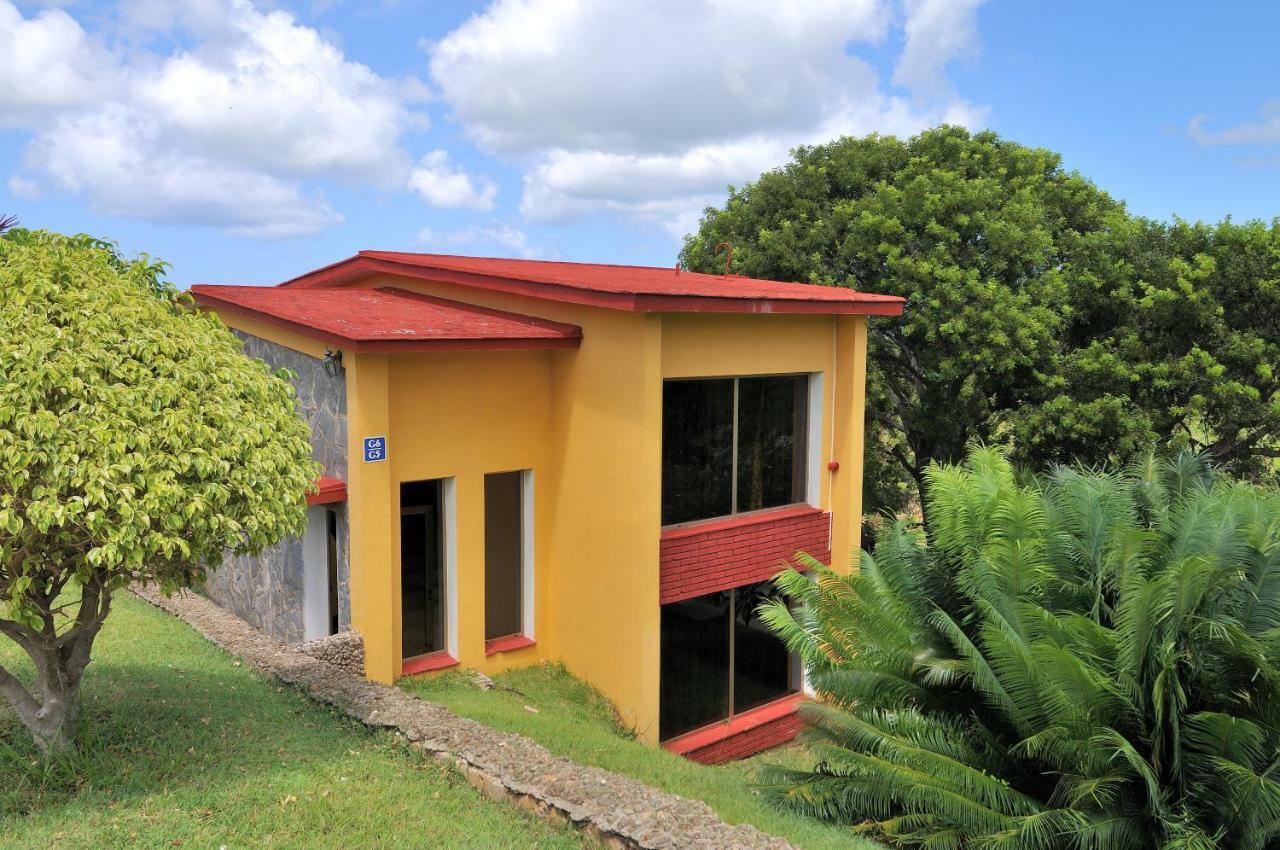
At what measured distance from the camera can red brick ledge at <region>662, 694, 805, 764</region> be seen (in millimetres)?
12203

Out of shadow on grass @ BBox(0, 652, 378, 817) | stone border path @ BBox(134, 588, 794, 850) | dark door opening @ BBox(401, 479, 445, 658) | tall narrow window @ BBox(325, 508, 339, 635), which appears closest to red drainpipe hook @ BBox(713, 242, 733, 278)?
dark door opening @ BBox(401, 479, 445, 658)

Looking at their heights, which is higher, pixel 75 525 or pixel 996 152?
pixel 996 152

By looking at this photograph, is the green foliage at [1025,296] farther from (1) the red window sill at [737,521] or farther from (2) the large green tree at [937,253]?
(1) the red window sill at [737,521]

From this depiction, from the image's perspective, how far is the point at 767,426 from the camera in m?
12.7

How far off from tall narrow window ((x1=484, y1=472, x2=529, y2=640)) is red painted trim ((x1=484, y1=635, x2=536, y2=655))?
0.08 m

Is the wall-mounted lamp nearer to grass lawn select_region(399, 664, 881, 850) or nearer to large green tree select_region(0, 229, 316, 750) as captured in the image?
large green tree select_region(0, 229, 316, 750)

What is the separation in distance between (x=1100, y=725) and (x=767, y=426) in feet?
18.5

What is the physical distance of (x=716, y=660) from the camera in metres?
12.7

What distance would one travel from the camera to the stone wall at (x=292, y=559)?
10867 mm

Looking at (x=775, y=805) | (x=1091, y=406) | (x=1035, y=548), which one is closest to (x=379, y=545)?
(x=775, y=805)

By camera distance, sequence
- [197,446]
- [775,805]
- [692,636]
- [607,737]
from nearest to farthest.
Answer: [197,446] → [775,805] → [607,737] → [692,636]

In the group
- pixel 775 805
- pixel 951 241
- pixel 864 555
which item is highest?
pixel 951 241

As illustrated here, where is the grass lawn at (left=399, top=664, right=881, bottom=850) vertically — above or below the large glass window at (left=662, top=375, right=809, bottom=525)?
below

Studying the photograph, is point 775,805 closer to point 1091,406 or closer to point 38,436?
point 38,436
